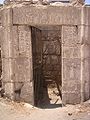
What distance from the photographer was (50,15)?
8.16 meters

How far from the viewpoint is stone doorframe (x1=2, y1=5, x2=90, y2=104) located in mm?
8164

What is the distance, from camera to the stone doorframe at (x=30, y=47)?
8164 mm

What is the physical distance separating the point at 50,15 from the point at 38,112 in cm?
291

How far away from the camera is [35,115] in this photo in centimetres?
751

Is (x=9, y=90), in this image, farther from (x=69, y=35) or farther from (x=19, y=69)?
(x=69, y=35)

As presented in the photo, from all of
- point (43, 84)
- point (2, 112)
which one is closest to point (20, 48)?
point (2, 112)

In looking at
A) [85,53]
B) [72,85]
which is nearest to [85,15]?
[85,53]

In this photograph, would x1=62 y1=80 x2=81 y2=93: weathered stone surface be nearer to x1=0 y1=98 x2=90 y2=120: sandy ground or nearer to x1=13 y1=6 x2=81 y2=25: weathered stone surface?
x1=0 y1=98 x2=90 y2=120: sandy ground

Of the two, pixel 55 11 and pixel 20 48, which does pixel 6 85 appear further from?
pixel 55 11

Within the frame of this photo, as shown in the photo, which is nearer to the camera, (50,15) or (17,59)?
Answer: (50,15)

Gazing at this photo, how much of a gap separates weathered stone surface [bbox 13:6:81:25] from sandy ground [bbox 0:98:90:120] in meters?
2.51

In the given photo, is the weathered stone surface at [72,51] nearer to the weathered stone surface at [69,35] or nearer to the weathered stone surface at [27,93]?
the weathered stone surface at [69,35]

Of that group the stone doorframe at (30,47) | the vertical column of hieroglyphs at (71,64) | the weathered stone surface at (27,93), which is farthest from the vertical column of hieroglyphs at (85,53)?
the weathered stone surface at (27,93)

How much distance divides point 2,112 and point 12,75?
4.33ft
